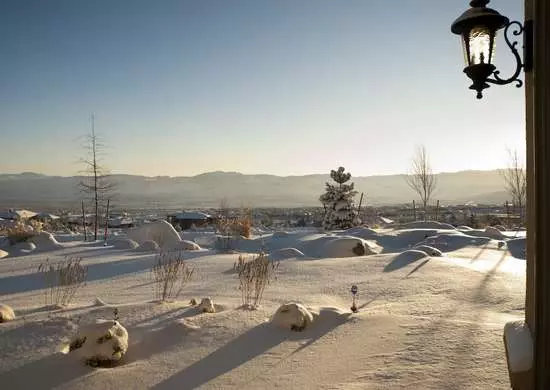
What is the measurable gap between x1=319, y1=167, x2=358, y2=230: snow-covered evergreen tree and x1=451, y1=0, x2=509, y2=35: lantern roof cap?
18.4 m

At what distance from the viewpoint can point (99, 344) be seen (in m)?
3.34

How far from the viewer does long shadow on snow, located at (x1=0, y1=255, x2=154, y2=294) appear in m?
6.98

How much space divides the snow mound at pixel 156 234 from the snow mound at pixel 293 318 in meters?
9.88

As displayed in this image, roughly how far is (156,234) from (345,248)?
6.72 metres

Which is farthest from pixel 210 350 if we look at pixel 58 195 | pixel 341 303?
pixel 58 195

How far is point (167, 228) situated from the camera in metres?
14.3

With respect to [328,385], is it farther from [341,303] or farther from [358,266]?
[358,266]

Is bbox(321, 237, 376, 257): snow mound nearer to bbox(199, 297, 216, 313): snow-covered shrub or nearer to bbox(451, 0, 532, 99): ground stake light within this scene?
bbox(199, 297, 216, 313): snow-covered shrub

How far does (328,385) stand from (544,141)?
83.1 inches

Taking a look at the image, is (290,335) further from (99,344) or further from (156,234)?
(156,234)

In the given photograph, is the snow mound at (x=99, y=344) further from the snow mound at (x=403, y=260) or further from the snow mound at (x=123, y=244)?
the snow mound at (x=123, y=244)

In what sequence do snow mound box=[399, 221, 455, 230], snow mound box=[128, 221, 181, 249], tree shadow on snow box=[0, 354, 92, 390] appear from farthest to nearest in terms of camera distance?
snow mound box=[399, 221, 455, 230] → snow mound box=[128, 221, 181, 249] → tree shadow on snow box=[0, 354, 92, 390]

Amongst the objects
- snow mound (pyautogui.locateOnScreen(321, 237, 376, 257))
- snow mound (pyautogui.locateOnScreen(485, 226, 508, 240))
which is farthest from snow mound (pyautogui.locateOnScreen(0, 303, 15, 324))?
snow mound (pyautogui.locateOnScreen(485, 226, 508, 240))

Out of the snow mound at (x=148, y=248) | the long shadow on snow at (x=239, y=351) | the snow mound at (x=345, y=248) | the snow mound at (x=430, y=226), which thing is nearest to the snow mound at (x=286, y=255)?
the snow mound at (x=345, y=248)
